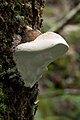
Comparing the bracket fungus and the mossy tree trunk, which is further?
the mossy tree trunk

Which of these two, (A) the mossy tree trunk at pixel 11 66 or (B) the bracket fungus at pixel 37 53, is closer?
(B) the bracket fungus at pixel 37 53

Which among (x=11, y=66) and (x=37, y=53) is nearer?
(x=37, y=53)

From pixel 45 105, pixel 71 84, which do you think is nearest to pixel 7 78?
pixel 45 105

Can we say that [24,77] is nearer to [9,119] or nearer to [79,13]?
[9,119]
